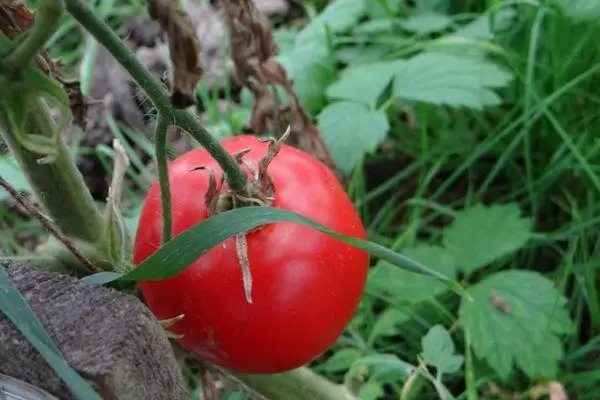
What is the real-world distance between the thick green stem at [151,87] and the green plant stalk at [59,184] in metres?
0.17

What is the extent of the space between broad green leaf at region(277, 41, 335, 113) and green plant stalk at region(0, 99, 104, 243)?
65 cm

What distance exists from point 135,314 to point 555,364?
71 centimetres

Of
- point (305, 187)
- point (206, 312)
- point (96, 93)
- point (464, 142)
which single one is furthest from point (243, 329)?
point (96, 93)

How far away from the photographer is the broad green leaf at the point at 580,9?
1.26m

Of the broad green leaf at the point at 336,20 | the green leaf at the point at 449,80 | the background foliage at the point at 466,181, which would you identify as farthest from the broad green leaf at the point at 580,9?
the broad green leaf at the point at 336,20

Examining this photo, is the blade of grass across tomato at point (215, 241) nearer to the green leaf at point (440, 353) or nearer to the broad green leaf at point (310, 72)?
the green leaf at point (440, 353)

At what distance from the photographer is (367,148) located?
1.24m

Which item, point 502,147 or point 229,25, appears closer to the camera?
point 229,25

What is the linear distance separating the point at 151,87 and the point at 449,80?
79cm

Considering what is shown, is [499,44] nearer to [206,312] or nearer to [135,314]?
[206,312]

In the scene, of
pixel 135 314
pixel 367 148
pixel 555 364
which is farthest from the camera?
pixel 367 148

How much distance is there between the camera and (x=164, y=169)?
691mm

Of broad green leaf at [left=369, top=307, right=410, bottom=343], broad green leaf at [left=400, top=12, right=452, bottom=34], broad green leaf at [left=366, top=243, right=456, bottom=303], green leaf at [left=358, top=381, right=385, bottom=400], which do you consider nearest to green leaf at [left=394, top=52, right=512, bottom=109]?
broad green leaf at [left=400, top=12, right=452, bottom=34]

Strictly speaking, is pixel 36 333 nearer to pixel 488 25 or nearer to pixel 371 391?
pixel 371 391
